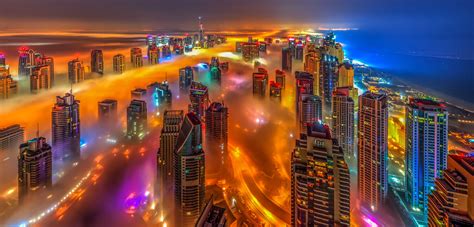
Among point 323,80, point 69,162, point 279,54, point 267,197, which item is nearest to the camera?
point 267,197

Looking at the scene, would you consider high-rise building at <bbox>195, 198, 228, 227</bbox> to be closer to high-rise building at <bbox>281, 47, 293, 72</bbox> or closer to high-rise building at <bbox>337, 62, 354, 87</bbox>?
high-rise building at <bbox>337, 62, 354, 87</bbox>

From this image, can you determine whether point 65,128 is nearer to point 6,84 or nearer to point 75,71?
point 6,84

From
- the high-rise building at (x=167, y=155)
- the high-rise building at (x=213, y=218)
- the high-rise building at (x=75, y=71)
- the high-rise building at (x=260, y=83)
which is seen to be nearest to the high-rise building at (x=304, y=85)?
the high-rise building at (x=260, y=83)

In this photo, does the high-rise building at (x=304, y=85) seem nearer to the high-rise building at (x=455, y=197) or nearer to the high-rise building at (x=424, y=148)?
the high-rise building at (x=424, y=148)

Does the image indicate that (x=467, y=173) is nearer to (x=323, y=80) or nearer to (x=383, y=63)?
(x=323, y=80)

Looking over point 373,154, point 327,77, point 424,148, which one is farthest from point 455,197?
point 327,77

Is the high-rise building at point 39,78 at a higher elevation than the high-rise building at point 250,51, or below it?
below

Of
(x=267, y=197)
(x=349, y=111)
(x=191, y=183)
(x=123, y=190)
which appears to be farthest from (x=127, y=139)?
(x=349, y=111)
